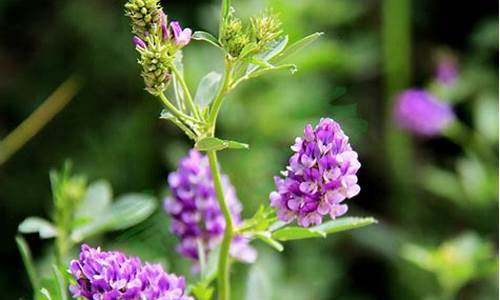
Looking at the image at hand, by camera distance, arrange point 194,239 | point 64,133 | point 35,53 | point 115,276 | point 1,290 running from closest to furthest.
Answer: point 115,276 < point 194,239 < point 1,290 < point 64,133 < point 35,53

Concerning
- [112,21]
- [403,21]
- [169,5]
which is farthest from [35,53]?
[403,21]

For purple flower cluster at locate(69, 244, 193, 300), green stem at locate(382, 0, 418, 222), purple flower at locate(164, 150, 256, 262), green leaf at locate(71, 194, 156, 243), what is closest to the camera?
purple flower cluster at locate(69, 244, 193, 300)

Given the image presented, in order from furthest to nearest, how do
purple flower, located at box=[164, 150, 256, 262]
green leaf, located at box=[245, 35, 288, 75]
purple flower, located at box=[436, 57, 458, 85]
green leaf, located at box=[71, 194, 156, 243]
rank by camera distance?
purple flower, located at box=[436, 57, 458, 85], green leaf, located at box=[71, 194, 156, 243], purple flower, located at box=[164, 150, 256, 262], green leaf, located at box=[245, 35, 288, 75]

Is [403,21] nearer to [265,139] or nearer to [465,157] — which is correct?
[465,157]

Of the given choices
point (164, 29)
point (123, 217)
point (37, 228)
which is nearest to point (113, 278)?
point (164, 29)

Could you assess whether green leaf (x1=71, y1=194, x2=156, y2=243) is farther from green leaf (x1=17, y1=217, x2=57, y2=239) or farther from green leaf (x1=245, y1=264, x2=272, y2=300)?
green leaf (x1=245, y1=264, x2=272, y2=300)

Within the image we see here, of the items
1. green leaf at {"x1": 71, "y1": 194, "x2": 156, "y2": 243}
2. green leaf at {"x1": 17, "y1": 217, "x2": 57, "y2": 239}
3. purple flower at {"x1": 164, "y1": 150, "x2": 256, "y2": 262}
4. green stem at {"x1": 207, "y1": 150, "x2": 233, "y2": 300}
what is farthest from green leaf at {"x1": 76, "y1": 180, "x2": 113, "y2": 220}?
green stem at {"x1": 207, "y1": 150, "x2": 233, "y2": 300}

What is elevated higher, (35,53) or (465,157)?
(35,53)

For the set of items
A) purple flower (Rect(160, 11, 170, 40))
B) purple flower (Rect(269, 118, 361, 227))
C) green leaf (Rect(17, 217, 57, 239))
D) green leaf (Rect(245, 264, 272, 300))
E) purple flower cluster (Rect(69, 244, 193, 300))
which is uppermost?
purple flower (Rect(160, 11, 170, 40))
